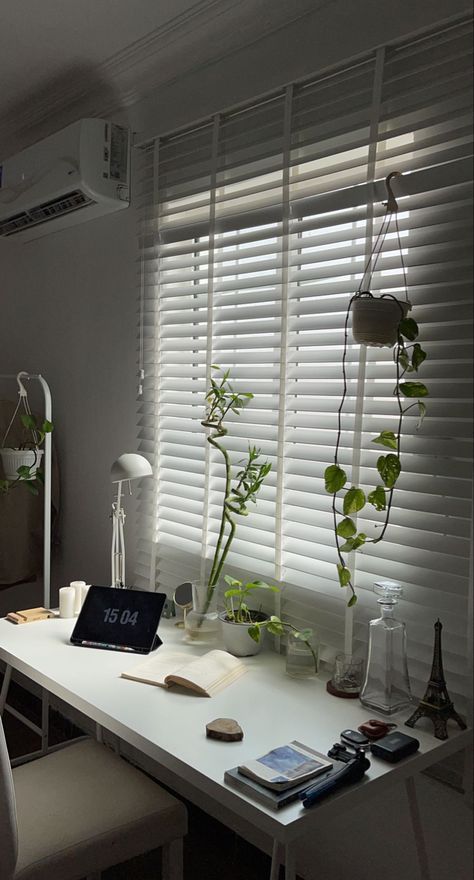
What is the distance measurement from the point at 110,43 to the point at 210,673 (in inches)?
77.0

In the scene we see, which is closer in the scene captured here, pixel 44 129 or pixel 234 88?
pixel 234 88

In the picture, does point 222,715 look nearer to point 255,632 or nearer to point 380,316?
point 255,632

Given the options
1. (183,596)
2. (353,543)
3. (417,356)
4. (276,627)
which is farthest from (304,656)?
(417,356)

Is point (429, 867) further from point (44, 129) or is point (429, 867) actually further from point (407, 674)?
point (44, 129)

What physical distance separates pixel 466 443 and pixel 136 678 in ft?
3.23

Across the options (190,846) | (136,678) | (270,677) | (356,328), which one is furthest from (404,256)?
(190,846)

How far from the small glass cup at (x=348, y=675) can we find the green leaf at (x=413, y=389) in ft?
2.13

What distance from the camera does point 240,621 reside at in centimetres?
204

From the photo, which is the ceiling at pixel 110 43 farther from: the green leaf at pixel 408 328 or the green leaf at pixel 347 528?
the green leaf at pixel 347 528

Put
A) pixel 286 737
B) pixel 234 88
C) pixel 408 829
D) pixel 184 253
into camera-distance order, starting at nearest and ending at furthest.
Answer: pixel 286 737
pixel 408 829
pixel 234 88
pixel 184 253

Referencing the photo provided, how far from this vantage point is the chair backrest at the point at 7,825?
146 cm

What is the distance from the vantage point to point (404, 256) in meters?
1.75

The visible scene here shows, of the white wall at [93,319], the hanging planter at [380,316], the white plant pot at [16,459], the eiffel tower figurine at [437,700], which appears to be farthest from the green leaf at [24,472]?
the eiffel tower figurine at [437,700]

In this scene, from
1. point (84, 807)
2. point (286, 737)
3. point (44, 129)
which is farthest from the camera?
point (44, 129)
